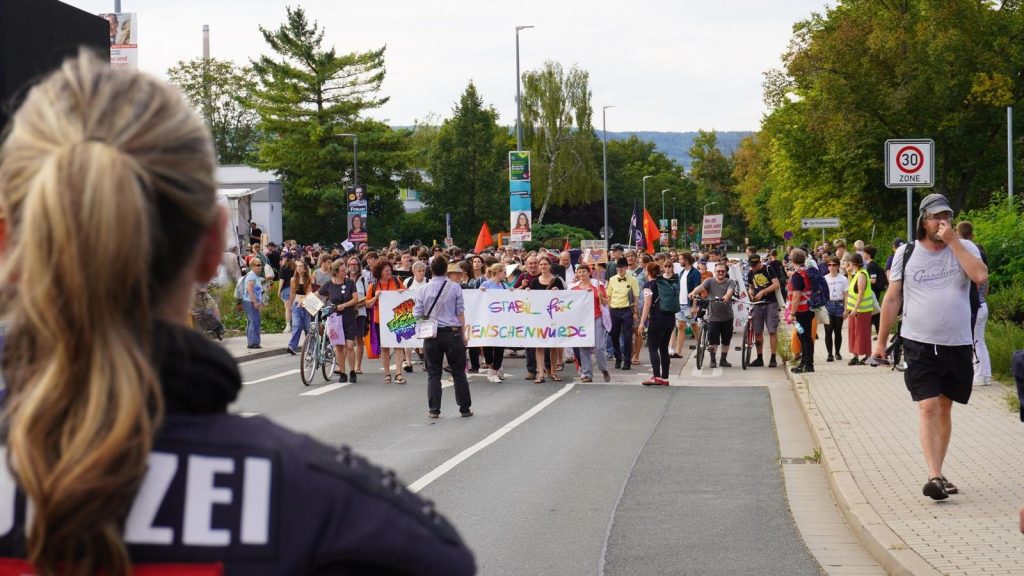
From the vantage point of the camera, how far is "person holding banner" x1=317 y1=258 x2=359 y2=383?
18812mm

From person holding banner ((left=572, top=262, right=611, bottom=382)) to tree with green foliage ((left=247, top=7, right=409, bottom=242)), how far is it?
56601mm

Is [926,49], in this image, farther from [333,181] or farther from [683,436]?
[333,181]

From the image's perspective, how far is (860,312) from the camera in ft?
66.7

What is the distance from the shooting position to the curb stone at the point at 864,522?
6.66 meters

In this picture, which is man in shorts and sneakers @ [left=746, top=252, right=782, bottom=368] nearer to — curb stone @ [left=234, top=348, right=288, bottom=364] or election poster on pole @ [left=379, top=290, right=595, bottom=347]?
election poster on pole @ [left=379, top=290, right=595, bottom=347]

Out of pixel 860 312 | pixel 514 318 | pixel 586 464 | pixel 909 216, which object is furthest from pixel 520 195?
pixel 586 464

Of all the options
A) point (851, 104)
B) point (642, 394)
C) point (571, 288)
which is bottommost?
point (642, 394)

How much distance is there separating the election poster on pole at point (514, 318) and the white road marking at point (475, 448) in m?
2.69

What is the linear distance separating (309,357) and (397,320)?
6.28ft

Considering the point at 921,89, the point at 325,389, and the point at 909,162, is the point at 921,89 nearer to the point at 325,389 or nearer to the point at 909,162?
the point at 325,389

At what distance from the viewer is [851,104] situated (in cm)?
4650

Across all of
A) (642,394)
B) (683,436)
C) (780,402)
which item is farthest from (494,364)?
(683,436)

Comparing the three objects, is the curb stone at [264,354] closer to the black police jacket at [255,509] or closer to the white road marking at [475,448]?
the white road marking at [475,448]

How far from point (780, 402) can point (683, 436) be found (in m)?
3.62
